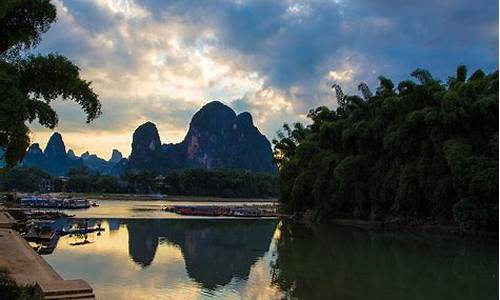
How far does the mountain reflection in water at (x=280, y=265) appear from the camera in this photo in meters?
14.6

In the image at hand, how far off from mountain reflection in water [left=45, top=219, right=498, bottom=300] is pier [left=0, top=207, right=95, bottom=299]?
75.9 inches

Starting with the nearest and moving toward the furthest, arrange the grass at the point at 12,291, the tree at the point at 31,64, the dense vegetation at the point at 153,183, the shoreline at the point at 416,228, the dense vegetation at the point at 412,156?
the grass at the point at 12,291
the tree at the point at 31,64
the dense vegetation at the point at 412,156
the shoreline at the point at 416,228
the dense vegetation at the point at 153,183

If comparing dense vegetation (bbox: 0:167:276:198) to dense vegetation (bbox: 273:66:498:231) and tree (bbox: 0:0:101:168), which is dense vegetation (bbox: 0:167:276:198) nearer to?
dense vegetation (bbox: 273:66:498:231)

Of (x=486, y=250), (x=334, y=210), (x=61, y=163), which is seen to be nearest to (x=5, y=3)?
(x=486, y=250)

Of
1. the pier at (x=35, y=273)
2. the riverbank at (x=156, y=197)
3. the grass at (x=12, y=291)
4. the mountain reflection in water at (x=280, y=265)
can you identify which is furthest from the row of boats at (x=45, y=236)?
the riverbank at (x=156, y=197)

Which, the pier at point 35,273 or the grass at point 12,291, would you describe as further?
the pier at point 35,273

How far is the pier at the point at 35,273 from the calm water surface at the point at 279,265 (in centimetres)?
188

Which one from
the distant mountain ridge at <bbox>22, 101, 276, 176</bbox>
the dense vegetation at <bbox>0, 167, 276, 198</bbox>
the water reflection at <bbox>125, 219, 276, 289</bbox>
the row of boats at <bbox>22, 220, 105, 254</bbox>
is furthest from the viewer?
the distant mountain ridge at <bbox>22, 101, 276, 176</bbox>

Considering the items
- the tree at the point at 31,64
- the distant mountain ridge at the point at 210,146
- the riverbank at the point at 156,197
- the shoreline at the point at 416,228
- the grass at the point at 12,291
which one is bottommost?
the grass at the point at 12,291

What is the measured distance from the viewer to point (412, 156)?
105 feet

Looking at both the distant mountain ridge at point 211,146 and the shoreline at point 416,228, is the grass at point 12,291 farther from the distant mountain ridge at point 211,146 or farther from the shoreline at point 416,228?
the distant mountain ridge at point 211,146

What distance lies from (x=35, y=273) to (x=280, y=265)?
9845mm

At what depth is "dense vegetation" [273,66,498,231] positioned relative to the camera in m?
26.0

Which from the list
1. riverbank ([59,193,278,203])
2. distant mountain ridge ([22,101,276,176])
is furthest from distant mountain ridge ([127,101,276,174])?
riverbank ([59,193,278,203])
